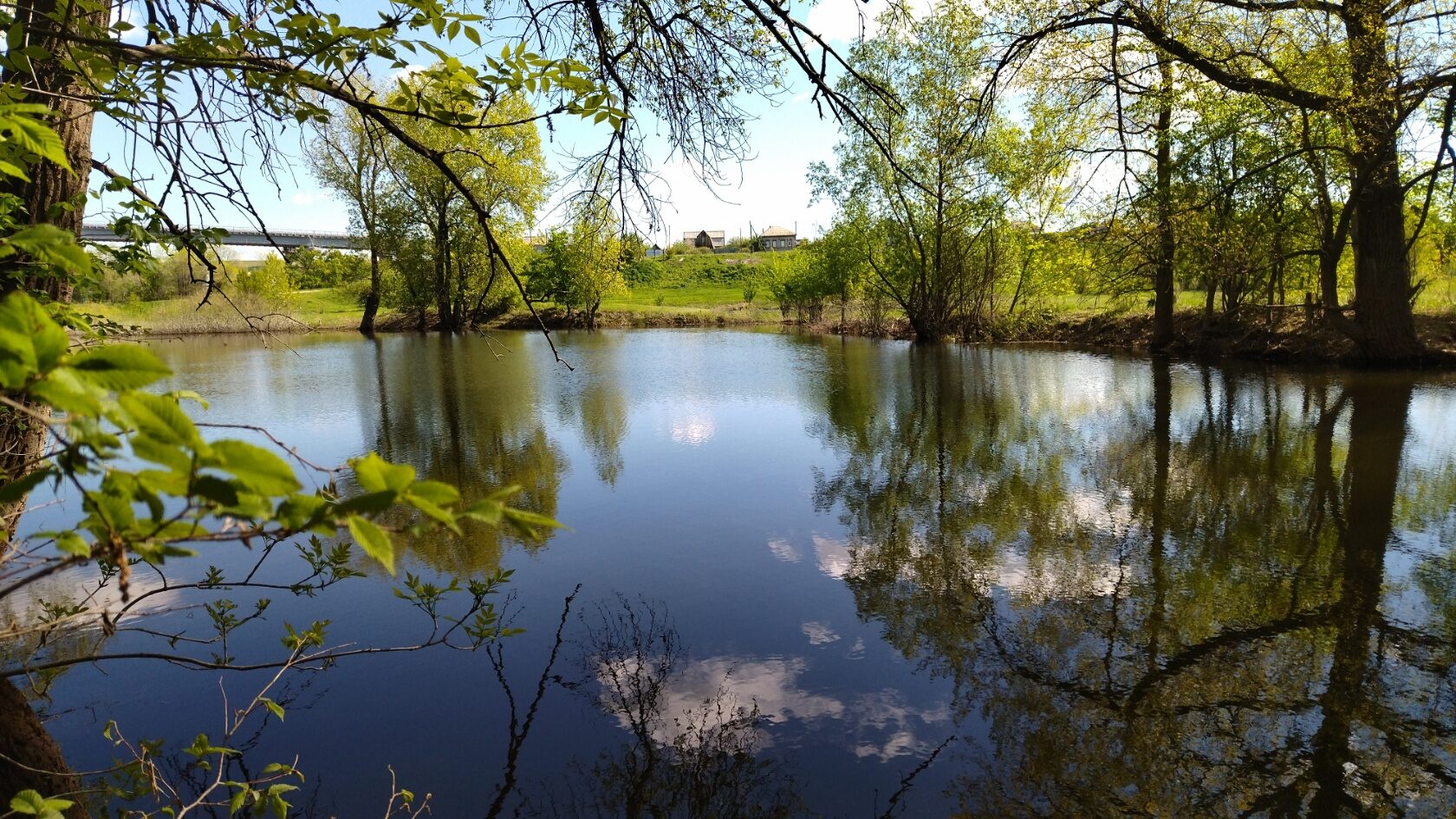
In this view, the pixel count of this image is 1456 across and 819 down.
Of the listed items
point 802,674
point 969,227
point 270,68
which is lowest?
point 802,674

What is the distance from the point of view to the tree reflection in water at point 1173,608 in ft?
11.1

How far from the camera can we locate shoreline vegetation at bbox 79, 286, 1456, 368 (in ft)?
50.6

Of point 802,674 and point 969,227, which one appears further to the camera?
point 969,227

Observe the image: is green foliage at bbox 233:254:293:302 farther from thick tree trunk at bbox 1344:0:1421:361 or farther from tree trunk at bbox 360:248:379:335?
thick tree trunk at bbox 1344:0:1421:361

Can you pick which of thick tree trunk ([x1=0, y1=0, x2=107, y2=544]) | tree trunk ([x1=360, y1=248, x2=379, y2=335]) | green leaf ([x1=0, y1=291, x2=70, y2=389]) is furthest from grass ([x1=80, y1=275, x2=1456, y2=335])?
green leaf ([x1=0, y1=291, x2=70, y2=389])

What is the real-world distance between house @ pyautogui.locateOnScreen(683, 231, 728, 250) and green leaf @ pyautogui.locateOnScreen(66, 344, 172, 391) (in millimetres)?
98916

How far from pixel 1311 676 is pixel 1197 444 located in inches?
240

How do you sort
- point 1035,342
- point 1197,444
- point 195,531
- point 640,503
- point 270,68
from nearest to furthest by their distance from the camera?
point 195,531, point 270,68, point 640,503, point 1197,444, point 1035,342

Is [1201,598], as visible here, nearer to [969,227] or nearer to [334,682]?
[334,682]

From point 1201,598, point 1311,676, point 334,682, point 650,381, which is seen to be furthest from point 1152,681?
point 650,381

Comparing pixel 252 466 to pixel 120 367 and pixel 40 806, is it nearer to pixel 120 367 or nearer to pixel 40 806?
pixel 120 367

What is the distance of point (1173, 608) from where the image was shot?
499 cm

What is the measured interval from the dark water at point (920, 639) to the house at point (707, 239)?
3622 inches

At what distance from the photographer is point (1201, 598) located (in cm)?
511
